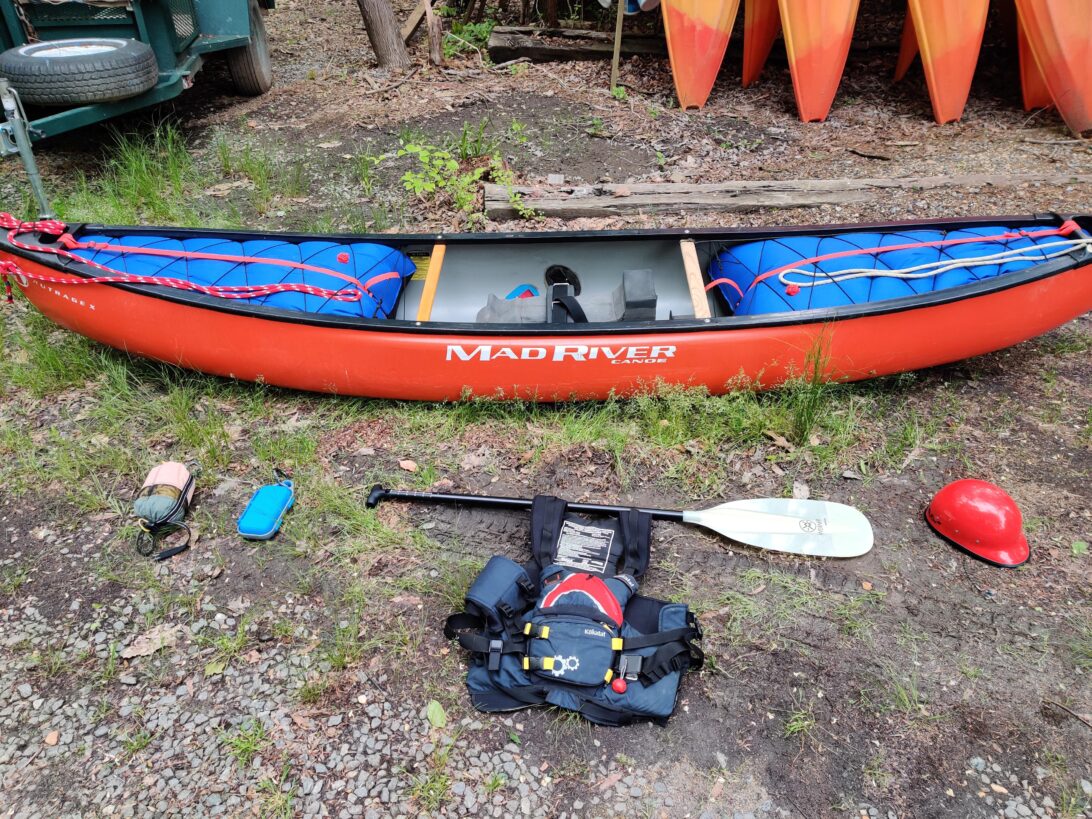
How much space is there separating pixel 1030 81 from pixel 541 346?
596cm

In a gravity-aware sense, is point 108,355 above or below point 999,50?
below

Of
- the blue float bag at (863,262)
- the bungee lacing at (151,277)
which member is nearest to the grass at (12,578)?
the bungee lacing at (151,277)

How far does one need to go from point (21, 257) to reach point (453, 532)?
8.22ft

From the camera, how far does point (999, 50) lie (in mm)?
7293

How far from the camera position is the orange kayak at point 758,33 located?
671 centimetres

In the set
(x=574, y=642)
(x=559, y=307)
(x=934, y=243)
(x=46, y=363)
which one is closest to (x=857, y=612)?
(x=574, y=642)

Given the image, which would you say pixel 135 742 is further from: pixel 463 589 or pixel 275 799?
pixel 463 589

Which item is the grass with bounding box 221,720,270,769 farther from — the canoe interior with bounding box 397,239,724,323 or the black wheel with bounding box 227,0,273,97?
the black wheel with bounding box 227,0,273,97

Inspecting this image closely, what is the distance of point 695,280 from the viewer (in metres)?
3.75

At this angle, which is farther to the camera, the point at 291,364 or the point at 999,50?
the point at 999,50

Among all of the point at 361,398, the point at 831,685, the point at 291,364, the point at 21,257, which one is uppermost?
the point at 21,257

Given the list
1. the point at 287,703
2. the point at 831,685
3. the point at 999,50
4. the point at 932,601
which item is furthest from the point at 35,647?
the point at 999,50

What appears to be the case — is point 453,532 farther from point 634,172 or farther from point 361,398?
point 634,172

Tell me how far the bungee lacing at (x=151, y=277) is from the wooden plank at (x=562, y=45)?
15.9ft
